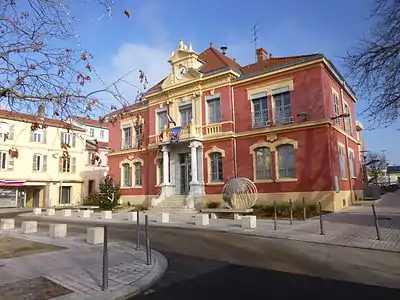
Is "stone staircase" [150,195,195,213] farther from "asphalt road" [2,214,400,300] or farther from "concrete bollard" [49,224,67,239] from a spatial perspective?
"asphalt road" [2,214,400,300]

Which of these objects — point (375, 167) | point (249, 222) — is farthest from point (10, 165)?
point (375, 167)

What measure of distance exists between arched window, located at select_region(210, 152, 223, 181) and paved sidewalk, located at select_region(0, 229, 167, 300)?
565 inches

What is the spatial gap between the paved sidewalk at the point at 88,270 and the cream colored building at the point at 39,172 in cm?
2654

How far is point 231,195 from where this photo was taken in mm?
19016

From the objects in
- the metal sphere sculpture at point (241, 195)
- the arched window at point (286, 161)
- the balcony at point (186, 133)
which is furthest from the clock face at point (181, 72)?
the metal sphere sculpture at point (241, 195)

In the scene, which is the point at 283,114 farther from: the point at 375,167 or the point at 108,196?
the point at 375,167

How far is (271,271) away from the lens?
697 cm

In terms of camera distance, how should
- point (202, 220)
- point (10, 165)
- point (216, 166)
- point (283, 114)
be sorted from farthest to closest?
1. point (10, 165)
2. point (216, 166)
3. point (283, 114)
4. point (202, 220)

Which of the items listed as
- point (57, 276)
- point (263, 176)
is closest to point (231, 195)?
point (263, 176)

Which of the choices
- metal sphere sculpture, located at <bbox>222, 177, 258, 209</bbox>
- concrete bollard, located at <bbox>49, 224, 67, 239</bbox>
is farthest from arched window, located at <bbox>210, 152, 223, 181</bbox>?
concrete bollard, located at <bbox>49, 224, 67, 239</bbox>

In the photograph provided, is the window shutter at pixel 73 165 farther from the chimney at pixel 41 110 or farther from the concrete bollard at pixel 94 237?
the chimney at pixel 41 110

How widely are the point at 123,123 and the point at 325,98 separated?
18.9 metres

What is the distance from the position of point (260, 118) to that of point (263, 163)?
10.4 ft

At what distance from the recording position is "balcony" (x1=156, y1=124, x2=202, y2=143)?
24234mm
